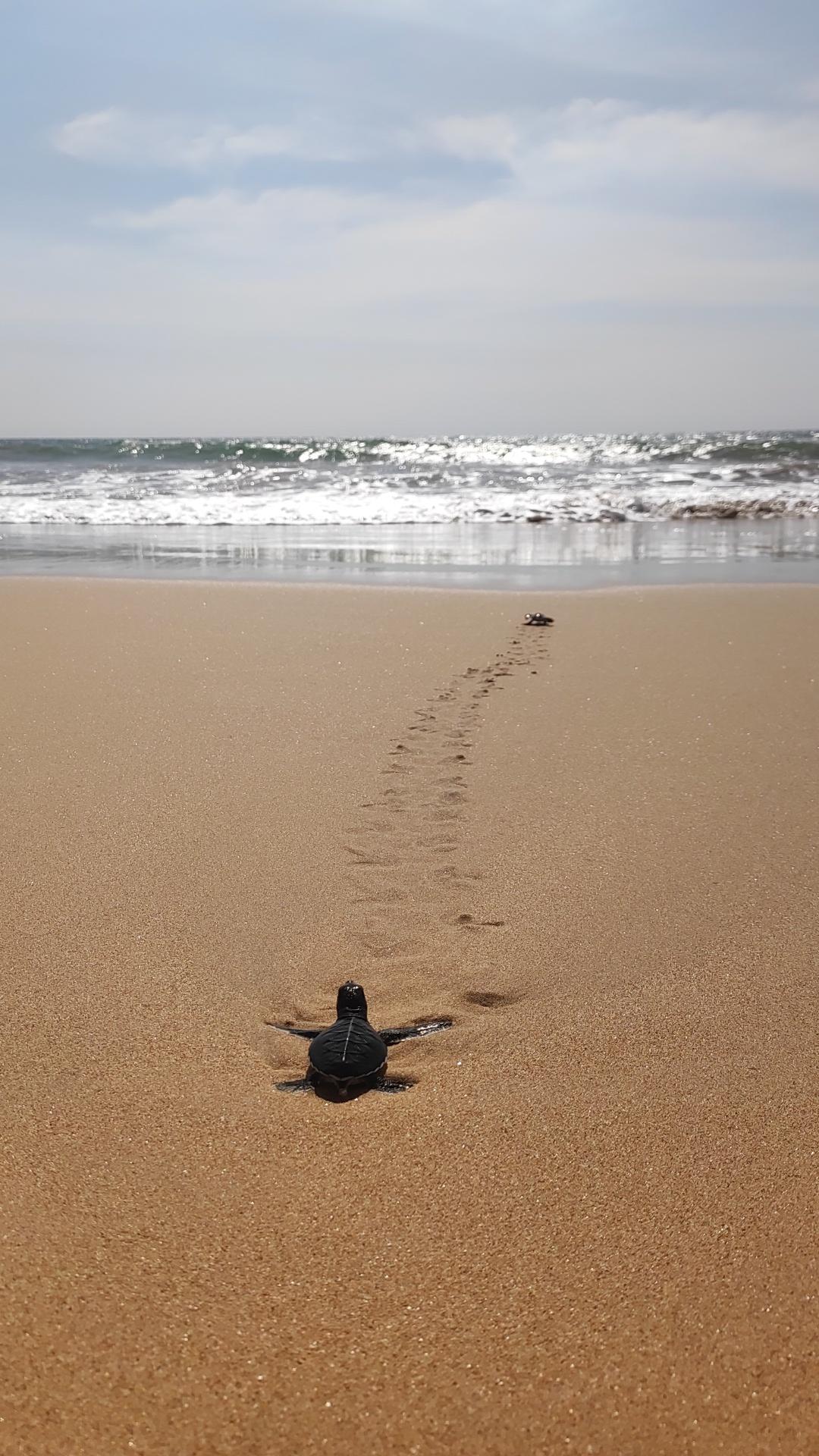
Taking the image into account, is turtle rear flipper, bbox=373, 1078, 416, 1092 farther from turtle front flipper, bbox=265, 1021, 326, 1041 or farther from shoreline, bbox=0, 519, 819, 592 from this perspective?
shoreline, bbox=0, 519, 819, 592

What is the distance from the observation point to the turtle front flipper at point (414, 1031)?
2.07 metres

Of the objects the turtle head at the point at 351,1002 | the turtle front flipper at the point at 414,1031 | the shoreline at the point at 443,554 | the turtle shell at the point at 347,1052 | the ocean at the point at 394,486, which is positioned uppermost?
the ocean at the point at 394,486

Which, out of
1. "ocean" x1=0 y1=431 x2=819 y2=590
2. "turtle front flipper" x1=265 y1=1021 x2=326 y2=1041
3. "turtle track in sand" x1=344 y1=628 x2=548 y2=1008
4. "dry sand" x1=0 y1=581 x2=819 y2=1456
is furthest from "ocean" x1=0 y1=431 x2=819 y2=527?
"turtle front flipper" x1=265 y1=1021 x2=326 y2=1041

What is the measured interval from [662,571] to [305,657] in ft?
14.6

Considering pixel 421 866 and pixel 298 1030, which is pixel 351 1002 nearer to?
pixel 298 1030

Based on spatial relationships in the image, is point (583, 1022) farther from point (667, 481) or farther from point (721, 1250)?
point (667, 481)

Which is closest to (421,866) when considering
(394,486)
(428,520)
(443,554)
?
(443,554)

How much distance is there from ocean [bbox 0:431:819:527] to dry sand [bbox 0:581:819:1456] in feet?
34.5

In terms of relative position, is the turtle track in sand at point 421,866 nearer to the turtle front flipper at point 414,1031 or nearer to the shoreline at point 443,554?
the turtle front flipper at point 414,1031

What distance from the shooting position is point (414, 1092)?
1923mm

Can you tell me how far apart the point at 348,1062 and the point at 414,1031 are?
0.26m

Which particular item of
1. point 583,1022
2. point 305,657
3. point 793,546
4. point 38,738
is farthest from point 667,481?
point 583,1022

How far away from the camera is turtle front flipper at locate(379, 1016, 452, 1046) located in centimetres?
207

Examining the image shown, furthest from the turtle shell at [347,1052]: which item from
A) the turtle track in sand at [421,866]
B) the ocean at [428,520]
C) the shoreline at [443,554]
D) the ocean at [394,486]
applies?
the ocean at [394,486]
